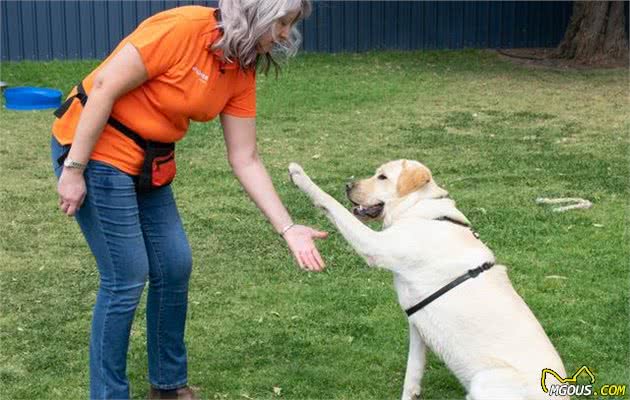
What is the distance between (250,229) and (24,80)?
729 centimetres

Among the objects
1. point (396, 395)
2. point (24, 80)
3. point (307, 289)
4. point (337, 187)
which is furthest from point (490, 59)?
point (396, 395)

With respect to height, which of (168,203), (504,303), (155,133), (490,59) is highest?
(155,133)

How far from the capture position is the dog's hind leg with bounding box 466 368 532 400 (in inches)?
148

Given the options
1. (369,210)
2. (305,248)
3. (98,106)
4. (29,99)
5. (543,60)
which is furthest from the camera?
(543,60)

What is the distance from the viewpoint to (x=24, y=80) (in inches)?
527

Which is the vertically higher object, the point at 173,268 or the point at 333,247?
the point at 173,268

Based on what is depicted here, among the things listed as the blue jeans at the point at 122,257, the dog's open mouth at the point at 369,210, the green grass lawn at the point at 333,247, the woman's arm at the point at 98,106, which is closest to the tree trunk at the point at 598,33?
the green grass lawn at the point at 333,247

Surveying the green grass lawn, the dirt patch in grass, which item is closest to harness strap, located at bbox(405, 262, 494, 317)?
the green grass lawn

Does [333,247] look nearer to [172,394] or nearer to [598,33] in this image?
[172,394]

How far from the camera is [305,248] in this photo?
3889 mm

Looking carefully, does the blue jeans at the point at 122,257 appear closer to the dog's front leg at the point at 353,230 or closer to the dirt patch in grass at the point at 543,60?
the dog's front leg at the point at 353,230

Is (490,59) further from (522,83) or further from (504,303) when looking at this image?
(504,303)

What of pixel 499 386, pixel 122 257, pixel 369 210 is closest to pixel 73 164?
pixel 122 257

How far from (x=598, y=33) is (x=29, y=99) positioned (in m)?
8.46
